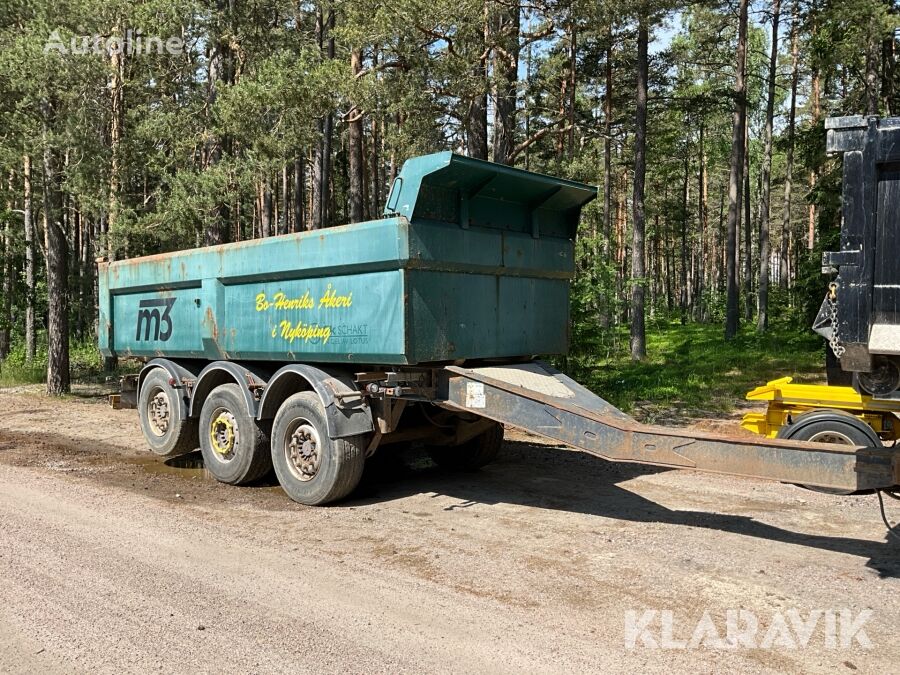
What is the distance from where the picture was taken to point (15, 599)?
4.50m

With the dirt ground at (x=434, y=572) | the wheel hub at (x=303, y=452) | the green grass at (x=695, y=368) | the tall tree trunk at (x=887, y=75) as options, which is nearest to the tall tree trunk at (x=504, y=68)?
the green grass at (x=695, y=368)

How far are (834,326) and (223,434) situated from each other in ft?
20.7

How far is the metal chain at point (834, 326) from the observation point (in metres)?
3.93

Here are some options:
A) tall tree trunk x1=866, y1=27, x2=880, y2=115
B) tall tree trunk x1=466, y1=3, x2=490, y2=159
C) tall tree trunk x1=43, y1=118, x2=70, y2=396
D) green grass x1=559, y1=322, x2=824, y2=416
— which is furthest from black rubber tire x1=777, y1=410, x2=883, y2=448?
tall tree trunk x1=43, y1=118, x2=70, y2=396

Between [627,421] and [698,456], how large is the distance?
2.53ft

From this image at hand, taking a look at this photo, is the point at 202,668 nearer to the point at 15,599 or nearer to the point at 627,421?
the point at 15,599

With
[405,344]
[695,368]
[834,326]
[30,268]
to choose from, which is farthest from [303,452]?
[30,268]

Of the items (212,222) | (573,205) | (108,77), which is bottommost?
(573,205)

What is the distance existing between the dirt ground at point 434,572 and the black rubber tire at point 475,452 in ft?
0.69

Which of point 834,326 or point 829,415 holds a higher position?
point 834,326

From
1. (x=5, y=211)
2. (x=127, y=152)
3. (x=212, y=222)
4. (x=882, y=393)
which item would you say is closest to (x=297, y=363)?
(x=882, y=393)

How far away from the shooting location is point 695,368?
16625 millimetres

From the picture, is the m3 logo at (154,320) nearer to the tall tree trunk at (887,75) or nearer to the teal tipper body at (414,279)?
the teal tipper body at (414,279)

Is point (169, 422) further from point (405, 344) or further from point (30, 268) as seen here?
point (30, 268)
